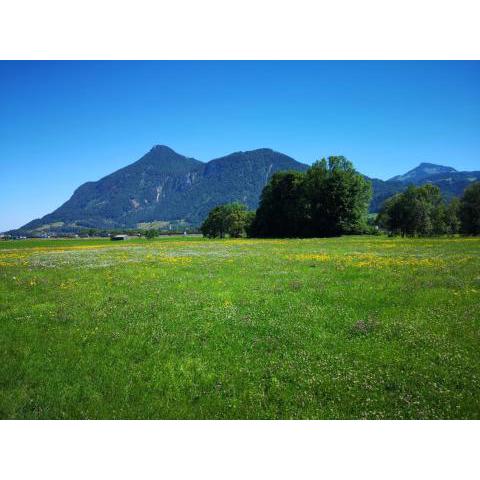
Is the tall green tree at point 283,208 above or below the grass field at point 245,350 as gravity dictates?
above

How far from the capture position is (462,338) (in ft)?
27.6

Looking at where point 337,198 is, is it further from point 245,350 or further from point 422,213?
point 245,350

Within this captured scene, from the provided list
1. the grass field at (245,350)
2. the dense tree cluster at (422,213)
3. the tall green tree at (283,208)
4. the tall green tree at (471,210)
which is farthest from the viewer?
the dense tree cluster at (422,213)

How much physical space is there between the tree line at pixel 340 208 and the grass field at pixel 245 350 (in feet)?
171

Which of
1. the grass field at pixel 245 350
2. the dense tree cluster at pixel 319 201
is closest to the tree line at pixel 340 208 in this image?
the dense tree cluster at pixel 319 201

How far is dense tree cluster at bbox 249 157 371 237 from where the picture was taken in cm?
6500

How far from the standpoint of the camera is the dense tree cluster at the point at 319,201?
65000 mm

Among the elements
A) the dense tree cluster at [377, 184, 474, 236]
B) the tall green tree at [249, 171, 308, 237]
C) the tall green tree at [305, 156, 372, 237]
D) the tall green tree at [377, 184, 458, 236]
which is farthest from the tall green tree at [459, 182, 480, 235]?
the tall green tree at [249, 171, 308, 237]

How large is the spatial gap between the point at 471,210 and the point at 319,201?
27.4m

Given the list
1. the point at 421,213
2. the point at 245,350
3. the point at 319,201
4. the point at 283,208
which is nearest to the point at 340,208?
the point at 319,201

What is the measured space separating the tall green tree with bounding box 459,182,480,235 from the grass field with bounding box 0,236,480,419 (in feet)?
191

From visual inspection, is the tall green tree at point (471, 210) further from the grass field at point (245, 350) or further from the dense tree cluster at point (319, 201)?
the grass field at point (245, 350)

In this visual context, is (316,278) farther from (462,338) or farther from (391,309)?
(462,338)
